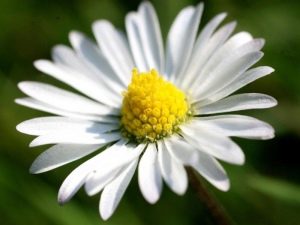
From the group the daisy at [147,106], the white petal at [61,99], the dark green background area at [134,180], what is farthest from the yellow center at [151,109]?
the dark green background area at [134,180]

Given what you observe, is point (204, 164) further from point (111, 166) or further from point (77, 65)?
point (77, 65)

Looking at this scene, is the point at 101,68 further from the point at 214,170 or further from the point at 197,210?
the point at 214,170

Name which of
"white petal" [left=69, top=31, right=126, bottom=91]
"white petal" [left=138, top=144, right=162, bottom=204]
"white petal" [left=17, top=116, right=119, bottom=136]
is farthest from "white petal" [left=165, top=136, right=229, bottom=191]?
"white petal" [left=69, top=31, right=126, bottom=91]

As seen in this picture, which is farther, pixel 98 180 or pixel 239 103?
pixel 239 103

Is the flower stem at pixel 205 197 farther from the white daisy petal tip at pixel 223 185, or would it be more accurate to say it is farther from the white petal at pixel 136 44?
the white petal at pixel 136 44

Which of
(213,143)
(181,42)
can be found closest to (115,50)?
(181,42)

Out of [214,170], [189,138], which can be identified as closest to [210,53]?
[189,138]
